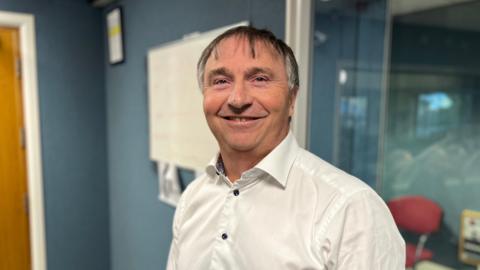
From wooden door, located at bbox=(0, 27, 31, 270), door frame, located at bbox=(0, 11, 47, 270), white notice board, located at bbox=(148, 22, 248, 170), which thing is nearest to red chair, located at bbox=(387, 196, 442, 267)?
white notice board, located at bbox=(148, 22, 248, 170)

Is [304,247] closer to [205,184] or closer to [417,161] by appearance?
[205,184]

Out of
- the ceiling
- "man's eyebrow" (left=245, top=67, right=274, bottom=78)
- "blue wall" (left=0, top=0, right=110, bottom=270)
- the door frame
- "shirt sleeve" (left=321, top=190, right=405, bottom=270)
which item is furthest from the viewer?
"blue wall" (left=0, top=0, right=110, bottom=270)

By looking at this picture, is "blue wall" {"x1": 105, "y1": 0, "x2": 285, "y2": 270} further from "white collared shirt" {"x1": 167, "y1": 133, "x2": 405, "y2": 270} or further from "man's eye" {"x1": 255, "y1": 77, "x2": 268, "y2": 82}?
"white collared shirt" {"x1": 167, "y1": 133, "x2": 405, "y2": 270}

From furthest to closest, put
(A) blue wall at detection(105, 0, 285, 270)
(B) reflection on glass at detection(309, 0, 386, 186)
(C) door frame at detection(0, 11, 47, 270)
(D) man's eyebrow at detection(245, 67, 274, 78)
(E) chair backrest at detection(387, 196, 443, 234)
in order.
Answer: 1. (C) door frame at detection(0, 11, 47, 270)
2. (E) chair backrest at detection(387, 196, 443, 234)
3. (A) blue wall at detection(105, 0, 285, 270)
4. (B) reflection on glass at detection(309, 0, 386, 186)
5. (D) man's eyebrow at detection(245, 67, 274, 78)

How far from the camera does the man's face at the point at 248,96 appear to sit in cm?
96

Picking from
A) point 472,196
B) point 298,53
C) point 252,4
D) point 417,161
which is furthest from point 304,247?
point 417,161

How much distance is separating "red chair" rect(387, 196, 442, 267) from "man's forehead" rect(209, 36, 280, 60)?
1404mm

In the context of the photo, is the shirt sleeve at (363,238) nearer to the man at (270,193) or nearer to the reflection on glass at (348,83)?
the man at (270,193)

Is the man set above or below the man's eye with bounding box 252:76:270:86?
below

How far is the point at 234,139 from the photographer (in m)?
1.00

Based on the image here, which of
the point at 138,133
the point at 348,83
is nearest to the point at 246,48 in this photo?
the point at 348,83

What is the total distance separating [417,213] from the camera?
2086mm

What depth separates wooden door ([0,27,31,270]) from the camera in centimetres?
238

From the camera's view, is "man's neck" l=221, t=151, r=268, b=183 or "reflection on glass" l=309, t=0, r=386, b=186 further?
"reflection on glass" l=309, t=0, r=386, b=186
